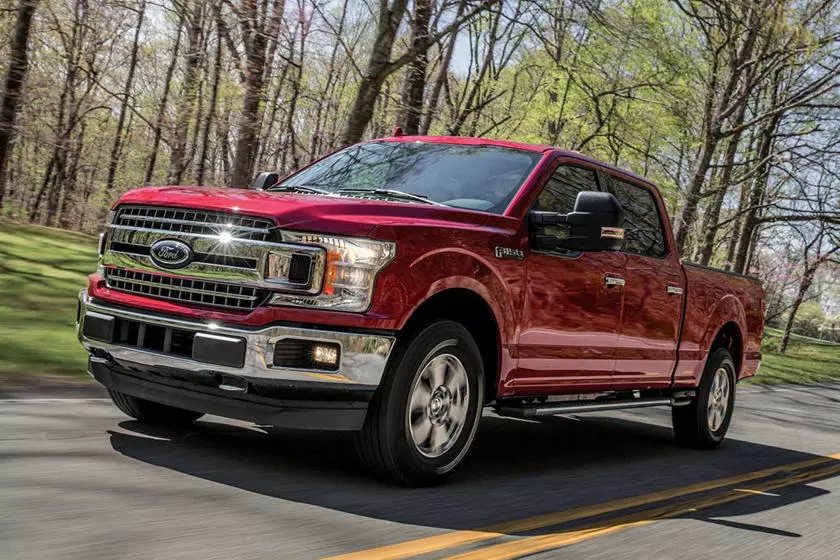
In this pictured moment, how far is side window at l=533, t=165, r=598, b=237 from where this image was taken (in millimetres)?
5758

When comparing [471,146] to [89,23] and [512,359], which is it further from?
[89,23]

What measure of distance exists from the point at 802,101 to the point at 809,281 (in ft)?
65.4

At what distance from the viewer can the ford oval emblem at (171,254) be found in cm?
461

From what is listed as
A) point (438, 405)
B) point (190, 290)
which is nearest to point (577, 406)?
point (438, 405)

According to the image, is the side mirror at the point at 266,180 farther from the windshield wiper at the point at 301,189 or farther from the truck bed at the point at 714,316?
the truck bed at the point at 714,316

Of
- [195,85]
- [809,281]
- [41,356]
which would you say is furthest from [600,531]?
[809,281]

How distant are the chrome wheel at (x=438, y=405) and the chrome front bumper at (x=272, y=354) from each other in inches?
13.2

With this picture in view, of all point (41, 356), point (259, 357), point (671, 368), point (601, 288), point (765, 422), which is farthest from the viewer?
point (765, 422)

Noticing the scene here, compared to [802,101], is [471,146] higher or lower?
lower

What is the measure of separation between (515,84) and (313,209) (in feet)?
81.5

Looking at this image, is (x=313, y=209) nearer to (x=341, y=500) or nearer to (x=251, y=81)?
(x=341, y=500)

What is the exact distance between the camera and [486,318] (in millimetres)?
5223

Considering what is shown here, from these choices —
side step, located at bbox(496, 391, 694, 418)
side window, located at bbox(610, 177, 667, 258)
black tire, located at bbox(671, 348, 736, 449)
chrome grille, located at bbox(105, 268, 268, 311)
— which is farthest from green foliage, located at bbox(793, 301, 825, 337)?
chrome grille, located at bbox(105, 268, 268, 311)

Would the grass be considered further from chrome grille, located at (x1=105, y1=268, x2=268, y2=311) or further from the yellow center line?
the yellow center line
